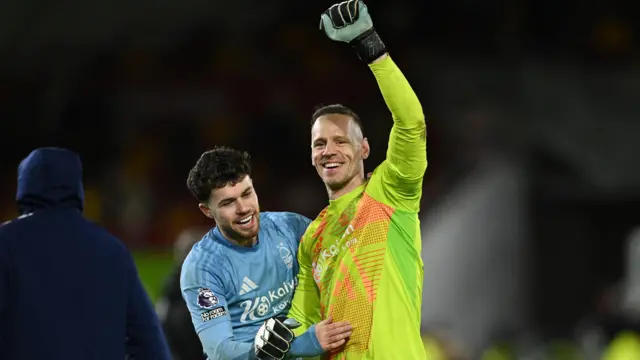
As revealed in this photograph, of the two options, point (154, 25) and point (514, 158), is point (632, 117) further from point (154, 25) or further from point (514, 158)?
point (154, 25)

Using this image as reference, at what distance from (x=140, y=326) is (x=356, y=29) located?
149 centimetres

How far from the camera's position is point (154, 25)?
14594 mm

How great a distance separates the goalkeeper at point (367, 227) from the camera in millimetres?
4305

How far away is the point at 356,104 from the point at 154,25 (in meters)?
2.99

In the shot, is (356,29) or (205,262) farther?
(205,262)

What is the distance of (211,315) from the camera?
4574 mm

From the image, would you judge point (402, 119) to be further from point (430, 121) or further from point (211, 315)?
point (430, 121)

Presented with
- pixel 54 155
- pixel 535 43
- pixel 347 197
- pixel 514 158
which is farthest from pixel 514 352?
pixel 54 155

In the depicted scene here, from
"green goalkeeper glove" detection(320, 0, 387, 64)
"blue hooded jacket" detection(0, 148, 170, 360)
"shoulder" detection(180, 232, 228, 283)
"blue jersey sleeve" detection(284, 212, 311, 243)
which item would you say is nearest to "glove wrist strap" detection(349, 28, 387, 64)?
"green goalkeeper glove" detection(320, 0, 387, 64)

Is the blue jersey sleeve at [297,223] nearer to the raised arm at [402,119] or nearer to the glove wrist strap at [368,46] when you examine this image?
the raised arm at [402,119]

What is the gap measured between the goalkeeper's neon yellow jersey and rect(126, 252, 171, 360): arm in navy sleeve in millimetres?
634

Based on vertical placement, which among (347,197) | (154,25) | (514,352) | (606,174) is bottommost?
(514,352)

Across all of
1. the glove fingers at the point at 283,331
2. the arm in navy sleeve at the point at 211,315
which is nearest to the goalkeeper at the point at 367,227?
the glove fingers at the point at 283,331

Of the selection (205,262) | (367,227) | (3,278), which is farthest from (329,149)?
(3,278)
